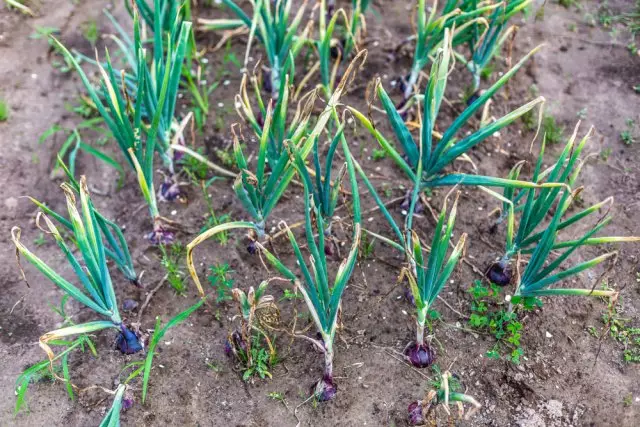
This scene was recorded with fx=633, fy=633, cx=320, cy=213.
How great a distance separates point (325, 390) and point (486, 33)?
1.73 m

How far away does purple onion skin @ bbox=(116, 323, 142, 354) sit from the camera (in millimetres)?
2174

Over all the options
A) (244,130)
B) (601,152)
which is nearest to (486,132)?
(601,152)

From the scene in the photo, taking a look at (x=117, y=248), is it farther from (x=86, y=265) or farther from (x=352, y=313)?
(x=352, y=313)

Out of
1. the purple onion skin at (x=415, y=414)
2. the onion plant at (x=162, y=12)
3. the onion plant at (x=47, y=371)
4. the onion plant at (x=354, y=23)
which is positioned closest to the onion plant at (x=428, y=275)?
the purple onion skin at (x=415, y=414)

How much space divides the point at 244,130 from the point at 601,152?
5.35 ft

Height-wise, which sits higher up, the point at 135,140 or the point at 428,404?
the point at 135,140

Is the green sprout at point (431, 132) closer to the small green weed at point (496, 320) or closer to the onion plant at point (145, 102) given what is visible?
the small green weed at point (496, 320)

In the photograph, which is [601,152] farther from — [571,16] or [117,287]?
[117,287]

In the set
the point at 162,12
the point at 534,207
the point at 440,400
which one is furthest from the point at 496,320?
the point at 162,12

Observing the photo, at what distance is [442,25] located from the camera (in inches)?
99.3

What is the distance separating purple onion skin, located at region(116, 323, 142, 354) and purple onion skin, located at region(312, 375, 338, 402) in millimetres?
649

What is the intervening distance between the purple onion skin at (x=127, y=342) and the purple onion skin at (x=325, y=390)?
2.13ft

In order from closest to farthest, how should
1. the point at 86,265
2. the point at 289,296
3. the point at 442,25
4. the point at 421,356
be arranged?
the point at 86,265 → the point at 421,356 → the point at 289,296 → the point at 442,25

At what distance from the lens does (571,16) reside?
3.50 meters
